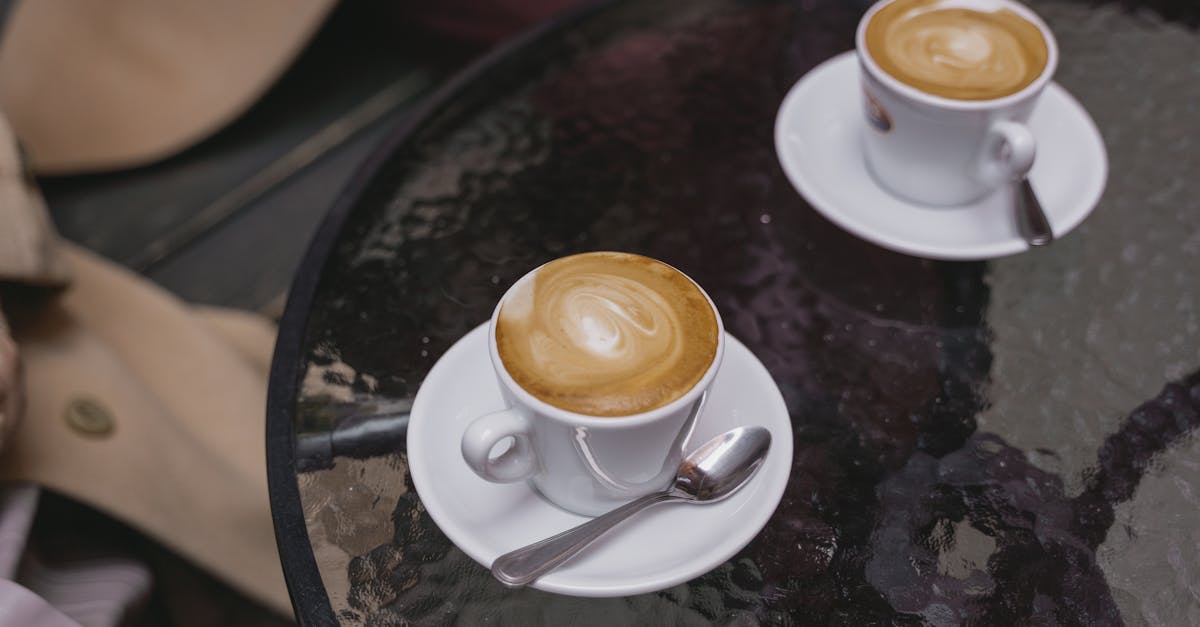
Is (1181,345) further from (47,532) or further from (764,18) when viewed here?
(47,532)

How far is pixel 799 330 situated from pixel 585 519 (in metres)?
0.23

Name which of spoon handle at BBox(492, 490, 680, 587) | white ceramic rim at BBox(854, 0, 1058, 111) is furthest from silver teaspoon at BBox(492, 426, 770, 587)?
white ceramic rim at BBox(854, 0, 1058, 111)

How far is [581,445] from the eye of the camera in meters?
0.44

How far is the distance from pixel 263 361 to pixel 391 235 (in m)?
0.32

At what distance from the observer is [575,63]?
2.74ft

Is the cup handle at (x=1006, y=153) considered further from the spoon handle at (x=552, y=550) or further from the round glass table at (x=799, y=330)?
the spoon handle at (x=552, y=550)

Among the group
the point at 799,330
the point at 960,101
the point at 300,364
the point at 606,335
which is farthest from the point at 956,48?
the point at 300,364

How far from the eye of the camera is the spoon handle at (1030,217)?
62 cm

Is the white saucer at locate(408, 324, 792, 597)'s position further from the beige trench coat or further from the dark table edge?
the beige trench coat

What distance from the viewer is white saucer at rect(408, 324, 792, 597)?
0.47 meters

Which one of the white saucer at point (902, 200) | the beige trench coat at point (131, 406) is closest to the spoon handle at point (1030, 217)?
the white saucer at point (902, 200)

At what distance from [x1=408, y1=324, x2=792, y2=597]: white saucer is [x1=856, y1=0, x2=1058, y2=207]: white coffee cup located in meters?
0.20


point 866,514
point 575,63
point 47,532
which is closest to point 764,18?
point 575,63

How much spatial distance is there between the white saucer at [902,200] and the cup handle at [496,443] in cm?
29
